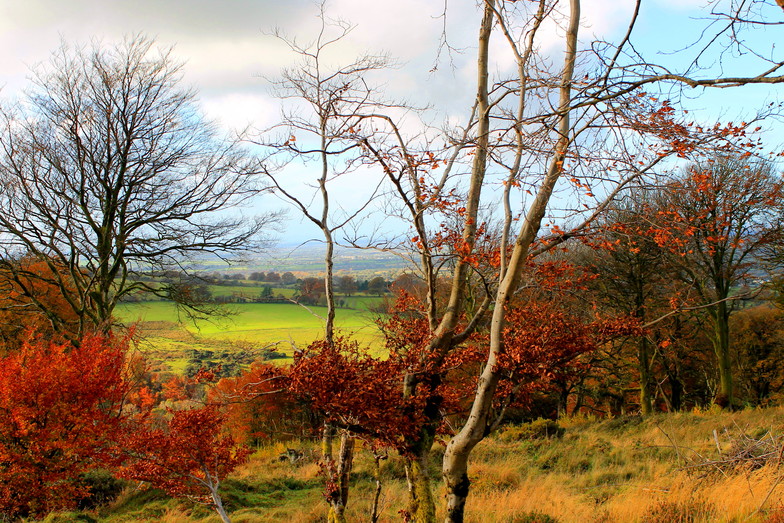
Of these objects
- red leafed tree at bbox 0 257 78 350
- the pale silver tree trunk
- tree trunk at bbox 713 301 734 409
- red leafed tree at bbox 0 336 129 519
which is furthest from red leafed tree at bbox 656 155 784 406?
red leafed tree at bbox 0 257 78 350

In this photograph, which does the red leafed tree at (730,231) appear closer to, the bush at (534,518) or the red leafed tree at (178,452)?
the bush at (534,518)

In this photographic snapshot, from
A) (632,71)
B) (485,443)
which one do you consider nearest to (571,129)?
(632,71)

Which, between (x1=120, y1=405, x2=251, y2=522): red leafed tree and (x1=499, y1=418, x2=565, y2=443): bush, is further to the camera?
(x1=499, y1=418, x2=565, y2=443): bush

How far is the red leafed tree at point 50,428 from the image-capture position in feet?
28.0

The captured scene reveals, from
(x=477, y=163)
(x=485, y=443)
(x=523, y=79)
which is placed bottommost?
(x=485, y=443)

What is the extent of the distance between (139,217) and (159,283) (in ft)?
6.88

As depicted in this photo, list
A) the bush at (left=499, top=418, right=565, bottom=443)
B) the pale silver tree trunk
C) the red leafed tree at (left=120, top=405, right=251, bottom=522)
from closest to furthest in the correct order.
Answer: the pale silver tree trunk, the red leafed tree at (left=120, top=405, right=251, bottom=522), the bush at (left=499, top=418, right=565, bottom=443)

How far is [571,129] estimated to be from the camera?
168 inches

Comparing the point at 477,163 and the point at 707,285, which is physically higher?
the point at 477,163

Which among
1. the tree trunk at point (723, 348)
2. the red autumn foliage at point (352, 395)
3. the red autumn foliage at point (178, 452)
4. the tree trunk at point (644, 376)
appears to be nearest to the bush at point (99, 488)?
the red autumn foliage at point (178, 452)

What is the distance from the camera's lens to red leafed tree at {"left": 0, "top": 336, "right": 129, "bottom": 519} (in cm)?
853

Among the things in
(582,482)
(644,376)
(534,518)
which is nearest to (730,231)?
(644,376)

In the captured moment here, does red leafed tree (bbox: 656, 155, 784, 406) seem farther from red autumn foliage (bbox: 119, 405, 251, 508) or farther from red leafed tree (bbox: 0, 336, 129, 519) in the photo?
red leafed tree (bbox: 0, 336, 129, 519)

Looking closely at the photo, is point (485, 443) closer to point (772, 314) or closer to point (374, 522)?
point (374, 522)
